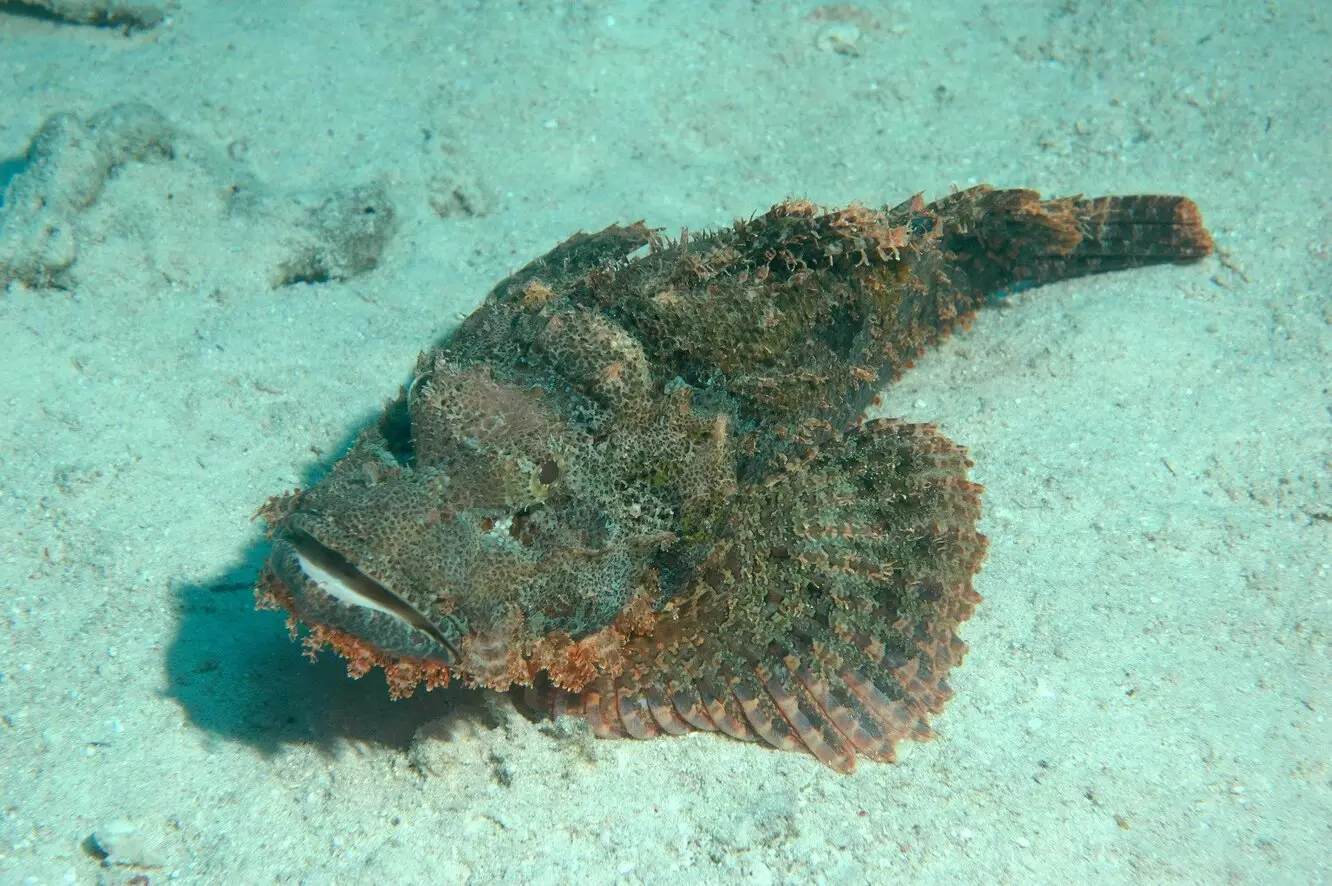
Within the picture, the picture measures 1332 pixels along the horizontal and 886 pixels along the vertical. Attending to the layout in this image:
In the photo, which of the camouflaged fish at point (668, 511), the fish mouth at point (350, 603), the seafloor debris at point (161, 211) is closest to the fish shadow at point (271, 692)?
the camouflaged fish at point (668, 511)

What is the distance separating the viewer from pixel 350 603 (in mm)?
2590

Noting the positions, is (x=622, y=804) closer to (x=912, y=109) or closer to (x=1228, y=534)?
(x=1228, y=534)

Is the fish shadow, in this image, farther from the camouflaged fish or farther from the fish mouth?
the fish mouth

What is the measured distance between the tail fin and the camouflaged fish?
139 centimetres

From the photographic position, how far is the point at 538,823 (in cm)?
309

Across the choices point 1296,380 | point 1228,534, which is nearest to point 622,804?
point 1228,534

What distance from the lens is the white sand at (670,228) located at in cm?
306

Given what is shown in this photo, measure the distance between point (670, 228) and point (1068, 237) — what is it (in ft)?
9.19

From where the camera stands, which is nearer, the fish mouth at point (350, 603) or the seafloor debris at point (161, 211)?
the fish mouth at point (350, 603)

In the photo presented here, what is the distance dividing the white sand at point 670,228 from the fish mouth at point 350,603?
809mm

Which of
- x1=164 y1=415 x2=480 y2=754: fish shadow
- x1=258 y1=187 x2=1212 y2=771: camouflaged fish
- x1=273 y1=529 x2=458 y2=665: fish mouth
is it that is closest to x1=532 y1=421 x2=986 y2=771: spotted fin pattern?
x1=258 y1=187 x2=1212 y2=771: camouflaged fish

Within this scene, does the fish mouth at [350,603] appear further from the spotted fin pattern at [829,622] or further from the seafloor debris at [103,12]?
the seafloor debris at [103,12]

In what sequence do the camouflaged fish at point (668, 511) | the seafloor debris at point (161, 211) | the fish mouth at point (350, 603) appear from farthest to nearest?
1. the seafloor debris at point (161, 211)
2. the camouflaged fish at point (668, 511)
3. the fish mouth at point (350, 603)

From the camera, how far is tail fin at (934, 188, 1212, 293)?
16.9 feet
